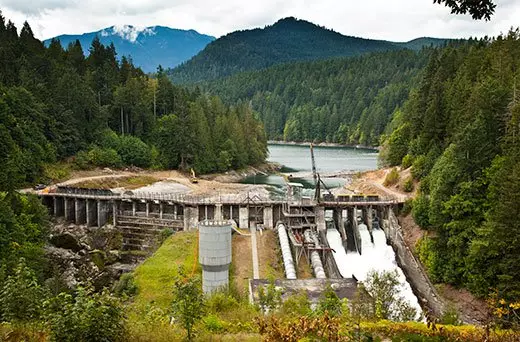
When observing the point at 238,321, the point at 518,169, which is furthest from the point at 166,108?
the point at 238,321

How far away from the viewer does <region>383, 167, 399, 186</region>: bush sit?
202 feet

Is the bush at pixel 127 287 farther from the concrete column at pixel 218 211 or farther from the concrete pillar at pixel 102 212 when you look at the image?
the concrete pillar at pixel 102 212

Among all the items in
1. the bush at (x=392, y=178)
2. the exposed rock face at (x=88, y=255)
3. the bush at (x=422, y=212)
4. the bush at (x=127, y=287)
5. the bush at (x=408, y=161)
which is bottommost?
the exposed rock face at (x=88, y=255)

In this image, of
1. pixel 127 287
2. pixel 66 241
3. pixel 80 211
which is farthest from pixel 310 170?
pixel 127 287

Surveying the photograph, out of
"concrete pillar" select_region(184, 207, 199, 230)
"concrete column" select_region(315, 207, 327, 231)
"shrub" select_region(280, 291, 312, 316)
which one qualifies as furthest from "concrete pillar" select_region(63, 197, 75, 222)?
"shrub" select_region(280, 291, 312, 316)

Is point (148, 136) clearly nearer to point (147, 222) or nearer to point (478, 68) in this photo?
point (147, 222)

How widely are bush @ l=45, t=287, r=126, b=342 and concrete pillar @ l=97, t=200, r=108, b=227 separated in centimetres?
4684

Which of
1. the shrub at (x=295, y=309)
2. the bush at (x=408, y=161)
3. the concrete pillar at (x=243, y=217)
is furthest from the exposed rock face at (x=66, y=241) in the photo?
the bush at (x=408, y=161)

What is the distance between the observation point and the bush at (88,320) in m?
11.6

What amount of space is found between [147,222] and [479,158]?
35.2 meters

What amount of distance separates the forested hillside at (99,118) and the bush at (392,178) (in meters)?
34.4

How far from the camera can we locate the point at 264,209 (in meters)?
51.7

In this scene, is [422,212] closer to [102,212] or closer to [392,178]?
[392,178]

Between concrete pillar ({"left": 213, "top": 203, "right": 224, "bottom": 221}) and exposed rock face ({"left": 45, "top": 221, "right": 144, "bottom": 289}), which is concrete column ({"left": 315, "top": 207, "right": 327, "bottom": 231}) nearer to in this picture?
concrete pillar ({"left": 213, "top": 203, "right": 224, "bottom": 221})
